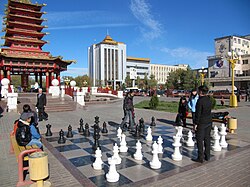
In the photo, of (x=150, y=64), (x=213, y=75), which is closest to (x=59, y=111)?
(x=213, y=75)

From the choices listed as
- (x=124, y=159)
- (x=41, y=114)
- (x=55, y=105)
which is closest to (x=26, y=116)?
(x=124, y=159)

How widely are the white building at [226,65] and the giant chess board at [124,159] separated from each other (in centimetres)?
5239

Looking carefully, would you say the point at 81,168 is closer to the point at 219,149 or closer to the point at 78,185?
the point at 78,185

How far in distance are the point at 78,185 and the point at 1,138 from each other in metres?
5.29

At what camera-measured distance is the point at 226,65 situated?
176 ft

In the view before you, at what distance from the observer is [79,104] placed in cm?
1844

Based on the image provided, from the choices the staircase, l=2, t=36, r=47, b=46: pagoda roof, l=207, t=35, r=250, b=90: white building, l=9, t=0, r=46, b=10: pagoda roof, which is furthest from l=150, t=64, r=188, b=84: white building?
the staircase

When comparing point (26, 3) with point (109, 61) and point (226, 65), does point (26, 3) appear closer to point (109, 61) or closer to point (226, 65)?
point (226, 65)

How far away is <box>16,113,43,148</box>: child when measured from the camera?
4.69 m

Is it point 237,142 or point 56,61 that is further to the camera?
point 56,61

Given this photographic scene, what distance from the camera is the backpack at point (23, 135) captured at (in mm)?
4676

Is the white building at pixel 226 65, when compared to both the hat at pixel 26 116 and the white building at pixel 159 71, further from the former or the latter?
the hat at pixel 26 116

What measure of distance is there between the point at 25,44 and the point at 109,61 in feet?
245

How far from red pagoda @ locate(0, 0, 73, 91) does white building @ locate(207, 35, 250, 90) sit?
145ft
